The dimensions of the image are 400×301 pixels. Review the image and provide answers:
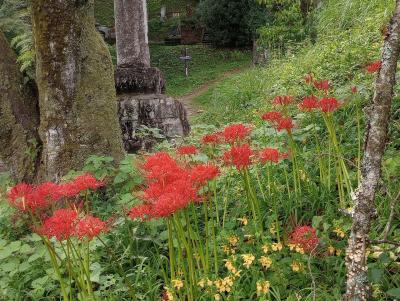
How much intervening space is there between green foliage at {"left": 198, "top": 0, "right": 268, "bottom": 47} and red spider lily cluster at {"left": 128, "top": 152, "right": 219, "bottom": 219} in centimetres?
2060

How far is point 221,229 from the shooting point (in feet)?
10.1

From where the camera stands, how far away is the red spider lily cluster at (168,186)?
1.94 metres

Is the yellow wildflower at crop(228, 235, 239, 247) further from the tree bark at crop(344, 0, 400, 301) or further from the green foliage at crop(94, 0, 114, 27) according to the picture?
the green foliage at crop(94, 0, 114, 27)

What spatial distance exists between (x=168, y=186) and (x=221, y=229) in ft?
3.72

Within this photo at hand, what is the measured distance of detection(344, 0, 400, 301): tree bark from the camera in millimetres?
1940

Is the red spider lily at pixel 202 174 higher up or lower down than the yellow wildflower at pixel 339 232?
higher up

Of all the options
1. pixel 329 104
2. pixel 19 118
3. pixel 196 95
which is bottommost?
pixel 196 95

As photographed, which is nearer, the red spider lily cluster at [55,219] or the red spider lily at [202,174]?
the red spider lily cluster at [55,219]

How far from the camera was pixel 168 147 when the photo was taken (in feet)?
15.1

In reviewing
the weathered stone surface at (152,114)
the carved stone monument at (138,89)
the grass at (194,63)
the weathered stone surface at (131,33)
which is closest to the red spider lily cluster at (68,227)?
the carved stone monument at (138,89)

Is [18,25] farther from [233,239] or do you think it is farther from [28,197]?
[28,197]

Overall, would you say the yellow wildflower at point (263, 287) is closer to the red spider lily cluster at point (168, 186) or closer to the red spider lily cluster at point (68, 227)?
the red spider lily cluster at point (168, 186)

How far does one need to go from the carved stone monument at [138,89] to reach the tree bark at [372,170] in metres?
4.38

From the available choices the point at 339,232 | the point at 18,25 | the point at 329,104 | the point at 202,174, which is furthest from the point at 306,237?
the point at 18,25
